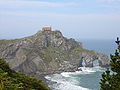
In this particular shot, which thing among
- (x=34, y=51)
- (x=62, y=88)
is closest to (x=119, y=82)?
(x=62, y=88)

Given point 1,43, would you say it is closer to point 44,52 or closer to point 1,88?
point 44,52

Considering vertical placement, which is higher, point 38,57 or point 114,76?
point 114,76

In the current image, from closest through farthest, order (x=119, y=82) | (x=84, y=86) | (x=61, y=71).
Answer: (x=119, y=82) < (x=84, y=86) < (x=61, y=71)

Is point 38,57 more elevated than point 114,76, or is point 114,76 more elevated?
point 114,76

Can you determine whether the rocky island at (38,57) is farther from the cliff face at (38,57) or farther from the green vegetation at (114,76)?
the green vegetation at (114,76)

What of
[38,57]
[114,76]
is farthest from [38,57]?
[114,76]

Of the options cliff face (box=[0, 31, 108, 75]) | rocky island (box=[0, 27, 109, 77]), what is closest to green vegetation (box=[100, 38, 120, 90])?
rocky island (box=[0, 27, 109, 77])

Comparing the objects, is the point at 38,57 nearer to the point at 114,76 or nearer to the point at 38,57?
the point at 38,57

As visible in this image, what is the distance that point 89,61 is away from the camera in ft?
645

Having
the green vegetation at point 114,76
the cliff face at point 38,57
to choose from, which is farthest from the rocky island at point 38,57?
the green vegetation at point 114,76

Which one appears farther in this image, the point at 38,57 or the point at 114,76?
the point at 38,57

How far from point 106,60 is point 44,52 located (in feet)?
162

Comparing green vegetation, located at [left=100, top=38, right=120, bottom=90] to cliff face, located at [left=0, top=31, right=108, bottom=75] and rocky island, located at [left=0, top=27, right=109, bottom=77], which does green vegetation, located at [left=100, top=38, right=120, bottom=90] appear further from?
cliff face, located at [left=0, top=31, right=108, bottom=75]

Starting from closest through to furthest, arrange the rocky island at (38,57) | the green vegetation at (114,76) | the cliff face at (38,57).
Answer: the green vegetation at (114,76) < the rocky island at (38,57) < the cliff face at (38,57)
